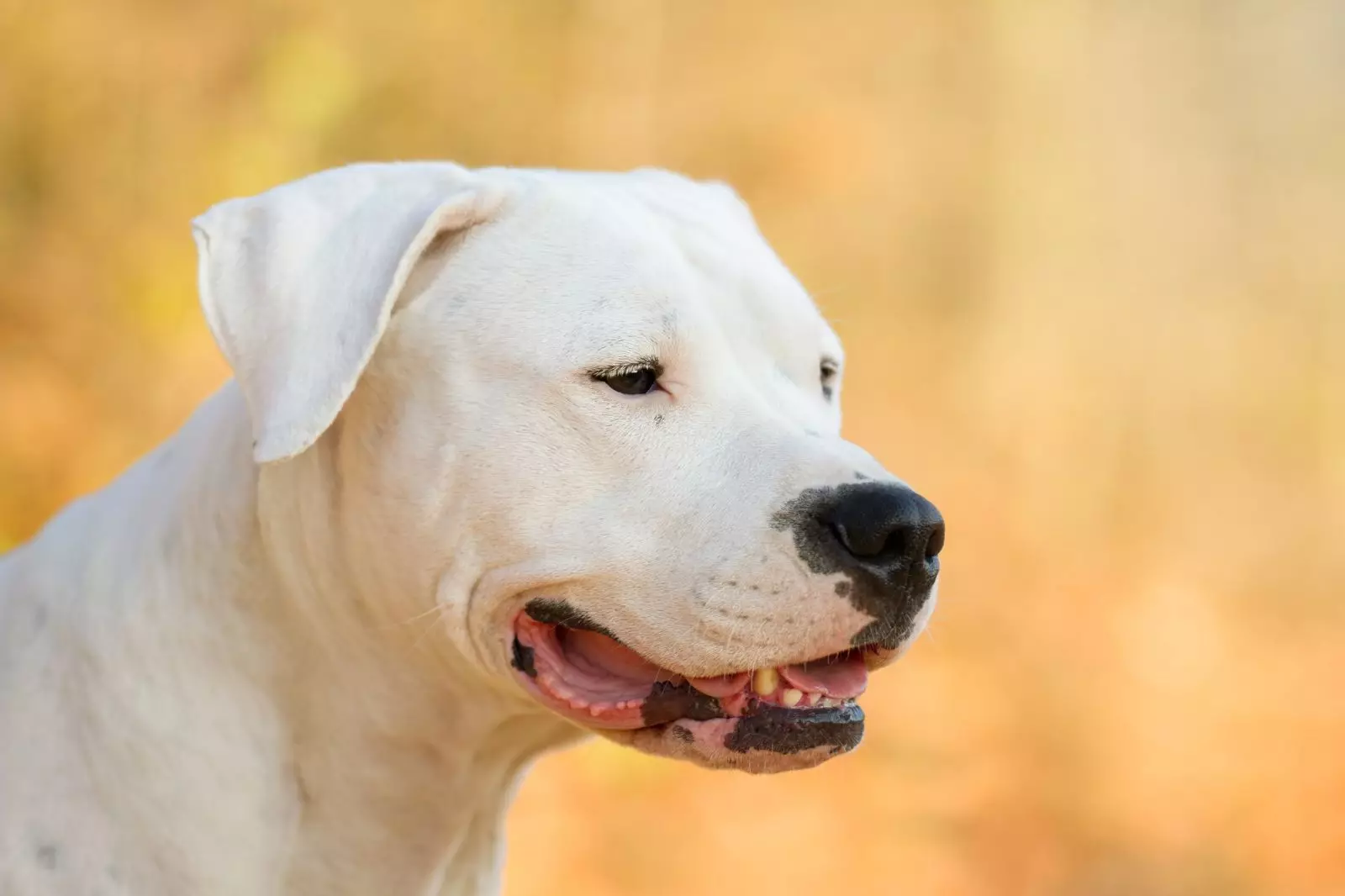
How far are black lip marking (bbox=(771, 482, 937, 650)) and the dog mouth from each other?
0.28 ft

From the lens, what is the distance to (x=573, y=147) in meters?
6.83

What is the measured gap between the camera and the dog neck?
2.36 metres

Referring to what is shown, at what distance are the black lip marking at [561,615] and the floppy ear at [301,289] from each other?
406 millimetres

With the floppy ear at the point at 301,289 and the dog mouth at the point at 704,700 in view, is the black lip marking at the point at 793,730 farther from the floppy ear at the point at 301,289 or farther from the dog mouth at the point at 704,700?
the floppy ear at the point at 301,289

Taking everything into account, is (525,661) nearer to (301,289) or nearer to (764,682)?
(764,682)

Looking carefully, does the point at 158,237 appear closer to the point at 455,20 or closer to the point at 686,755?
the point at 455,20

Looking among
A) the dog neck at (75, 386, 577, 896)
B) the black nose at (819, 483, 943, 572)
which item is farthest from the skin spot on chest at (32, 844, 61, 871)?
the black nose at (819, 483, 943, 572)

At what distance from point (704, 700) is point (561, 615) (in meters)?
0.25

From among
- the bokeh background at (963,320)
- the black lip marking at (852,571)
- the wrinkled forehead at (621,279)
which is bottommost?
the bokeh background at (963,320)

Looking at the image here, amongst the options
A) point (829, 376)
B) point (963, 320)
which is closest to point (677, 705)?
point (829, 376)

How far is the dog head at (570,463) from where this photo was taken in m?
2.16

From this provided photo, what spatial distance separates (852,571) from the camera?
2.16 m

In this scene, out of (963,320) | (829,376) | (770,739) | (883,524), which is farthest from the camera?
(963,320)

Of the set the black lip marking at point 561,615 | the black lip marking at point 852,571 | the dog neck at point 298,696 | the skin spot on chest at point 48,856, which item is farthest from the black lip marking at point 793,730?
the skin spot on chest at point 48,856
